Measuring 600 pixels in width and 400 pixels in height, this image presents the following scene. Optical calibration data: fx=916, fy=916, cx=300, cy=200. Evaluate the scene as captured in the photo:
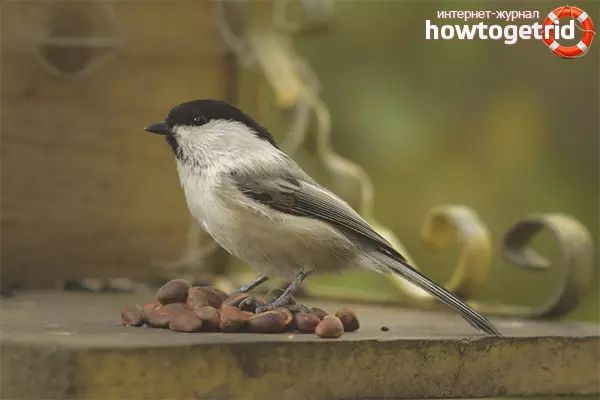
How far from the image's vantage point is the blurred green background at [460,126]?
239cm

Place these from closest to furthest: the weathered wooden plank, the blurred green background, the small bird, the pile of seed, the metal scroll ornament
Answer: the weathered wooden plank
the pile of seed
the small bird
the metal scroll ornament
the blurred green background

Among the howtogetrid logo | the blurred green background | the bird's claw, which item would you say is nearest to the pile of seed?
the bird's claw

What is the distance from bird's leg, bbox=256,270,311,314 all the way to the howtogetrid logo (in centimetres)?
51

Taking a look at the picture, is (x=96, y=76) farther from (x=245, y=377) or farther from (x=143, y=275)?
(x=245, y=377)

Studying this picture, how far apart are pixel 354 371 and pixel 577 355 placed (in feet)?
0.99

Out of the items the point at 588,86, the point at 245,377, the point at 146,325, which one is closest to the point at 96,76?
the point at 146,325

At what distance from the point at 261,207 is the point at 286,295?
0.12m

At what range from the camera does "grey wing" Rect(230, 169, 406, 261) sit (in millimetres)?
1201

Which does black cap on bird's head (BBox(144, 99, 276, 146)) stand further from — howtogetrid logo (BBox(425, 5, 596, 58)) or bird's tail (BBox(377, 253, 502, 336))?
howtogetrid logo (BBox(425, 5, 596, 58))

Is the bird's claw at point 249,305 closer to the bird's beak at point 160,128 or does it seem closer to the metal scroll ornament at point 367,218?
the bird's beak at point 160,128

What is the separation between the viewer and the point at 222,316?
107 cm

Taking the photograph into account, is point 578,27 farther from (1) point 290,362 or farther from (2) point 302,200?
(1) point 290,362

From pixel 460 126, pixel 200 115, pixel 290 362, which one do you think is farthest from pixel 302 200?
pixel 460 126

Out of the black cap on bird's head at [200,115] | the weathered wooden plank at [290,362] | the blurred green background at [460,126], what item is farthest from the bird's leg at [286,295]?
the blurred green background at [460,126]
